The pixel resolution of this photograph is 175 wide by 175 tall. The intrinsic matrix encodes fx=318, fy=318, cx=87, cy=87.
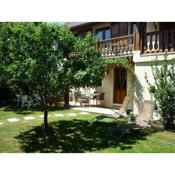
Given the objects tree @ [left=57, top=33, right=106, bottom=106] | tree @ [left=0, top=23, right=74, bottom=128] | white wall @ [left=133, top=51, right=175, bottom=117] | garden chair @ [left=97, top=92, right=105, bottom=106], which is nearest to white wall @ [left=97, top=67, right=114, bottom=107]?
garden chair @ [left=97, top=92, right=105, bottom=106]

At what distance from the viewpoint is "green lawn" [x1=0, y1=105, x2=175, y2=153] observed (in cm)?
1062

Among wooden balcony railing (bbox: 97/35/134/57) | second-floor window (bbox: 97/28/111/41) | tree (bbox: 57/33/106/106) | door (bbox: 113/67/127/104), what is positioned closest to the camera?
tree (bbox: 57/33/106/106)

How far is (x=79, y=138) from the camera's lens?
39.6ft

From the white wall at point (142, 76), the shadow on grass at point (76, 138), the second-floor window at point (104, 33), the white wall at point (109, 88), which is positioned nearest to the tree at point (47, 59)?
the shadow on grass at point (76, 138)

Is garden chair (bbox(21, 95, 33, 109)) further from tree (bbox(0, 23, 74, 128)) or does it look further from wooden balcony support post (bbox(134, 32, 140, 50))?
tree (bbox(0, 23, 74, 128))

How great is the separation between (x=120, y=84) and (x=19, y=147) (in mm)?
11857

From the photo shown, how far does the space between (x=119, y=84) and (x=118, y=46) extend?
131 inches

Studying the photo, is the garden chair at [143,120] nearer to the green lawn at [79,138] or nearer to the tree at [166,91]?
the green lawn at [79,138]

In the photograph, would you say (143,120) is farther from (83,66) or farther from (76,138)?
(83,66)

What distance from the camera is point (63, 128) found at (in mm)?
13789

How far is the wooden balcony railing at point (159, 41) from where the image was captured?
14.6 meters

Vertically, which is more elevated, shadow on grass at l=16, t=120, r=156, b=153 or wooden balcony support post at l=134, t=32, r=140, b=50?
wooden balcony support post at l=134, t=32, r=140, b=50

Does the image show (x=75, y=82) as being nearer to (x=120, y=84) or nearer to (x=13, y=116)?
(x=13, y=116)
